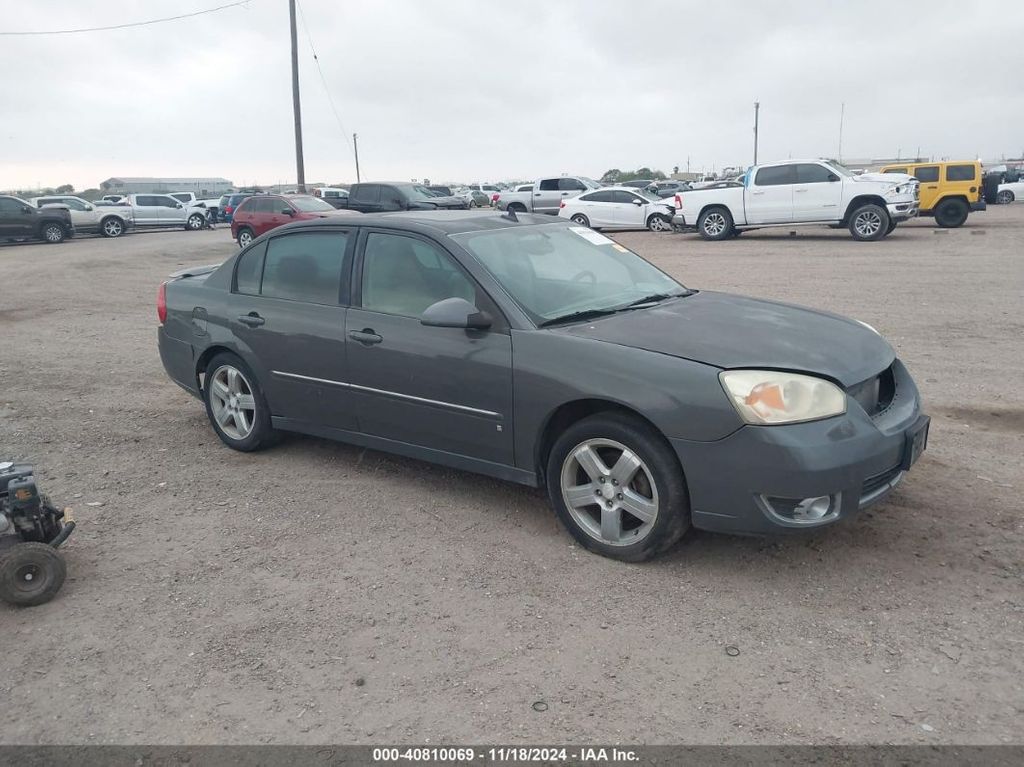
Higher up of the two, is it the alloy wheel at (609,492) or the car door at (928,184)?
the car door at (928,184)

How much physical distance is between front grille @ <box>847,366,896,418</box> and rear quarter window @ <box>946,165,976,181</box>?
21232mm

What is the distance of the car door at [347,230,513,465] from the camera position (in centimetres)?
432

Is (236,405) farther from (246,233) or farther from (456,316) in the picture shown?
(246,233)

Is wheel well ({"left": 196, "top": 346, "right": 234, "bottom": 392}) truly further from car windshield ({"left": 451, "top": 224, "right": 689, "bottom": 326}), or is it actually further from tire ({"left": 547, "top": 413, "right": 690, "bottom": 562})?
tire ({"left": 547, "top": 413, "right": 690, "bottom": 562})

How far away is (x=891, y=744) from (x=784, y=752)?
34 cm

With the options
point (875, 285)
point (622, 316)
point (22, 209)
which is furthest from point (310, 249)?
point (22, 209)

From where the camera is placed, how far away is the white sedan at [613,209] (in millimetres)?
26031

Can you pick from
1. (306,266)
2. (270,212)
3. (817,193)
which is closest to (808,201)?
(817,193)

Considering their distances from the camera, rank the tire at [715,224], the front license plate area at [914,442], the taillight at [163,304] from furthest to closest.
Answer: the tire at [715,224], the taillight at [163,304], the front license plate area at [914,442]

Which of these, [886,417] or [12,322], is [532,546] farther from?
[12,322]

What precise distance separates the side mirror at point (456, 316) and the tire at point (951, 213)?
22.3 meters

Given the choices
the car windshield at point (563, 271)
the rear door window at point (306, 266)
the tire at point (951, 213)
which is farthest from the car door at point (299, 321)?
the tire at point (951, 213)

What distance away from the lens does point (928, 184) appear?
2294cm

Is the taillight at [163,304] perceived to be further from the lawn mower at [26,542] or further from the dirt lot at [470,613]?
the lawn mower at [26,542]
